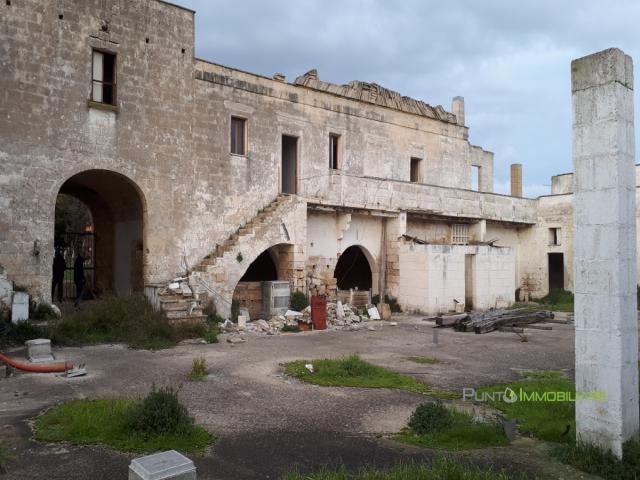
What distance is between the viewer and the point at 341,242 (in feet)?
64.7

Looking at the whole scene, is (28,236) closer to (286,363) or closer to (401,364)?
(286,363)

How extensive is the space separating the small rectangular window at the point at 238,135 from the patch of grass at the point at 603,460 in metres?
14.2

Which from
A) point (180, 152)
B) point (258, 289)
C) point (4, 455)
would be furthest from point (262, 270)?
point (4, 455)

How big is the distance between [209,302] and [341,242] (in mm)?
6328

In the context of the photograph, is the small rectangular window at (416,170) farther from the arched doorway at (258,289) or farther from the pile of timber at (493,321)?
the pile of timber at (493,321)

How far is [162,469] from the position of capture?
4059mm

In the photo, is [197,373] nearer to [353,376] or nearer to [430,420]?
[353,376]

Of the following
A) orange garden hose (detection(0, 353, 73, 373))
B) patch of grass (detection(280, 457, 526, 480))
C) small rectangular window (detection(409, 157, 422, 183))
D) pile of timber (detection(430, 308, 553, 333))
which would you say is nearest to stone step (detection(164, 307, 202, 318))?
orange garden hose (detection(0, 353, 73, 373))

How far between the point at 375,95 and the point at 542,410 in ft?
57.3

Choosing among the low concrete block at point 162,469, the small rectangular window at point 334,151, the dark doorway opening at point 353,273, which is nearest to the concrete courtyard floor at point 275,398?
the low concrete block at point 162,469

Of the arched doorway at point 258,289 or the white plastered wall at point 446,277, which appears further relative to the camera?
the white plastered wall at point 446,277

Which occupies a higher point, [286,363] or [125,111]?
[125,111]

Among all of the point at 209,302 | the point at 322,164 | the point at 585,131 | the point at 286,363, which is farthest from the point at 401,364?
the point at 322,164

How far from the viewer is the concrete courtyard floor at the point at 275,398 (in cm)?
507
